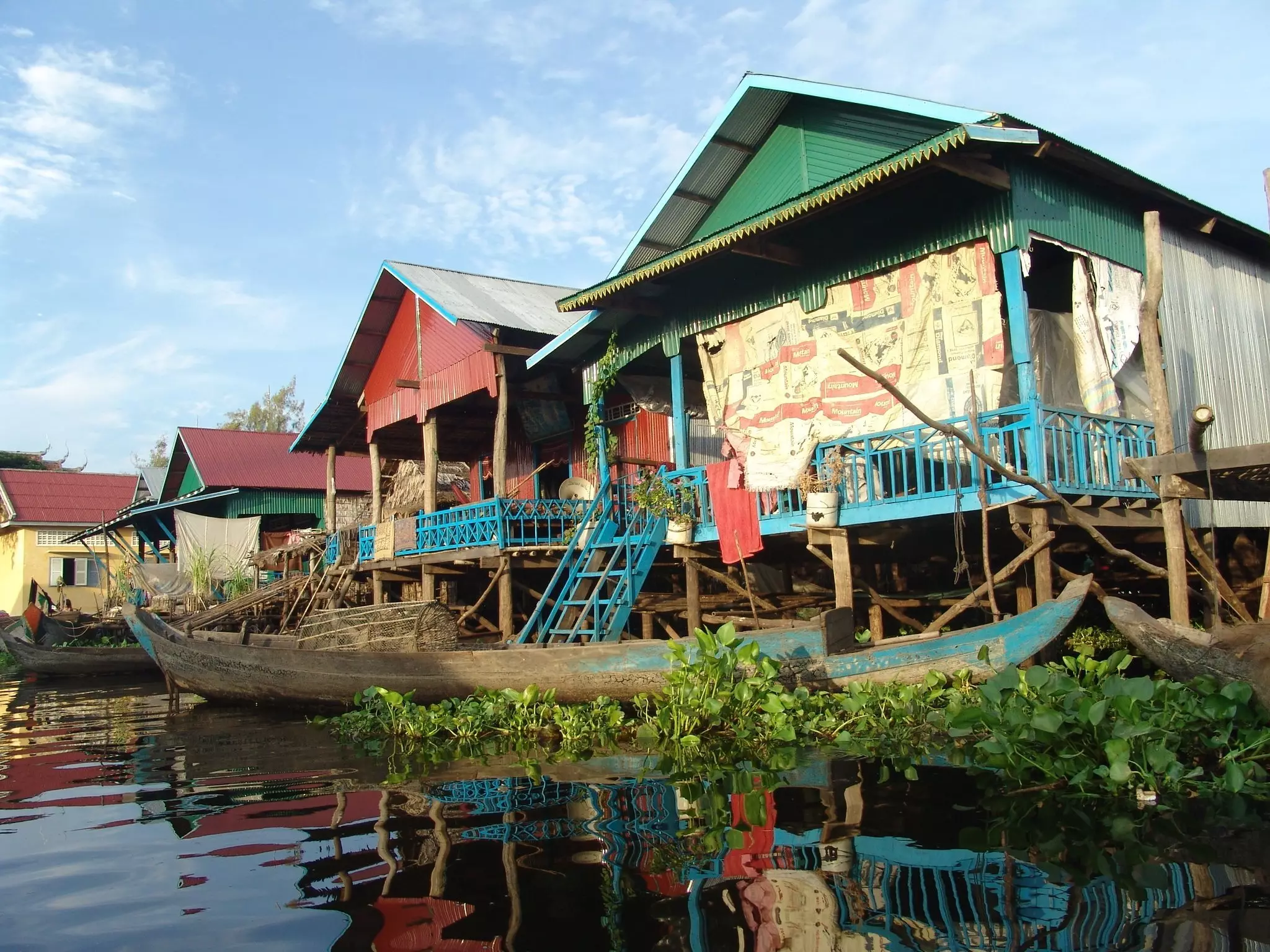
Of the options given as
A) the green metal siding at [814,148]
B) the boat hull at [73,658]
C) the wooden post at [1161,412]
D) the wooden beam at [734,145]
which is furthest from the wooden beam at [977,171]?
the boat hull at [73,658]

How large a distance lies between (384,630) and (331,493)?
28.9 ft

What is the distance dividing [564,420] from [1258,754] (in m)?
12.2

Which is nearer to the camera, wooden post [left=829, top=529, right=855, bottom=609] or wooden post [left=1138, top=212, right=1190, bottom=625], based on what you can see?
wooden post [left=1138, top=212, right=1190, bottom=625]

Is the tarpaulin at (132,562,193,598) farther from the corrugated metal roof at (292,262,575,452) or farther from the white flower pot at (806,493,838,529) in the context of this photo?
the white flower pot at (806,493,838,529)

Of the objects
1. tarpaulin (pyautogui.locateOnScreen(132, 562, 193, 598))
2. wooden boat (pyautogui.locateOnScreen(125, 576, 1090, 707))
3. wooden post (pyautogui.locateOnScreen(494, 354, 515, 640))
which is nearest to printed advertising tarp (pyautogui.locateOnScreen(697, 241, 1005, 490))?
wooden boat (pyautogui.locateOnScreen(125, 576, 1090, 707))

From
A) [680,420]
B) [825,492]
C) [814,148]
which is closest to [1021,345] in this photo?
[825,492]

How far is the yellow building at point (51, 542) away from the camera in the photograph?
3369 centimetres

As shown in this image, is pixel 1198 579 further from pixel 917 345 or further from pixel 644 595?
pixel 644 595

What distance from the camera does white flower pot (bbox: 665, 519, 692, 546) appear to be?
435 inches

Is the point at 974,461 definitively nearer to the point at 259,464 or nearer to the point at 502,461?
the point at 502,461

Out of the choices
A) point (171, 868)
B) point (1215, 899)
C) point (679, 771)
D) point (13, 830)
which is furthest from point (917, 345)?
point (13, 830)

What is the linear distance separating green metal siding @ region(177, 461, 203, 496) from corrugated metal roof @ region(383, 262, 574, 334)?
15467 millimetres

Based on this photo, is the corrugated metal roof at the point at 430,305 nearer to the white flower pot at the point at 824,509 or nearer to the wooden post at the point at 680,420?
the wooden post at the point at 680,420

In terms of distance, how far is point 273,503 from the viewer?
96.0 ft
